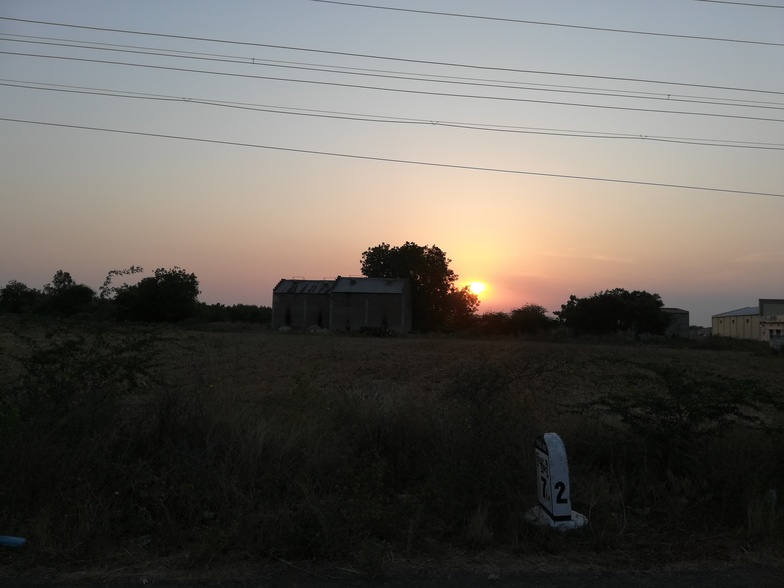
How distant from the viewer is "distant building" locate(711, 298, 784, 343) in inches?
3223

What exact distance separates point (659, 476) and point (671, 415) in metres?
0.76

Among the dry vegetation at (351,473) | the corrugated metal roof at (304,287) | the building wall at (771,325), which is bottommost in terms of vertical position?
the dry vegetation at (351,473)

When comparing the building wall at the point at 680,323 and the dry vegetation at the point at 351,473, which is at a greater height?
the building wall at the point at 680,323

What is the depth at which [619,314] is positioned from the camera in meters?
80.7

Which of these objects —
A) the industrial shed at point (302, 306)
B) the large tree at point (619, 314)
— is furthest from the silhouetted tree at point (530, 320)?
the industrial shed at point (302, 306)

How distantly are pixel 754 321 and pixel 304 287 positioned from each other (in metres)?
66.0

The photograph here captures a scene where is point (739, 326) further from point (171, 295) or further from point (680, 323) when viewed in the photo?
point (171, 295)

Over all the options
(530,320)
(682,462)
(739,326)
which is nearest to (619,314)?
(530,320)

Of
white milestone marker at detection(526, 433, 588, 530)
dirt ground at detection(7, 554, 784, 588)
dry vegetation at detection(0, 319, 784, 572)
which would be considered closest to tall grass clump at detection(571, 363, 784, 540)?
dry vegetation at detection(0, 319, 784, 572)

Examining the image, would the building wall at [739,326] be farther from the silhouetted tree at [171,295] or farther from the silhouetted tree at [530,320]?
the silhouetted tree at [171,295]

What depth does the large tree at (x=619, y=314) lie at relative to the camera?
80500 mm

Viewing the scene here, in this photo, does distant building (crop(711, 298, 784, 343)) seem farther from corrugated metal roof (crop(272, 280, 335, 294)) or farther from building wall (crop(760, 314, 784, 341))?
corrugated metal roof (crop(272, 280, 335, 294))

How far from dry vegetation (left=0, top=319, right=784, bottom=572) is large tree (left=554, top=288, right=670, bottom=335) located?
76465 millimetres

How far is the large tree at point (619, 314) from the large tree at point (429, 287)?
18.4m
